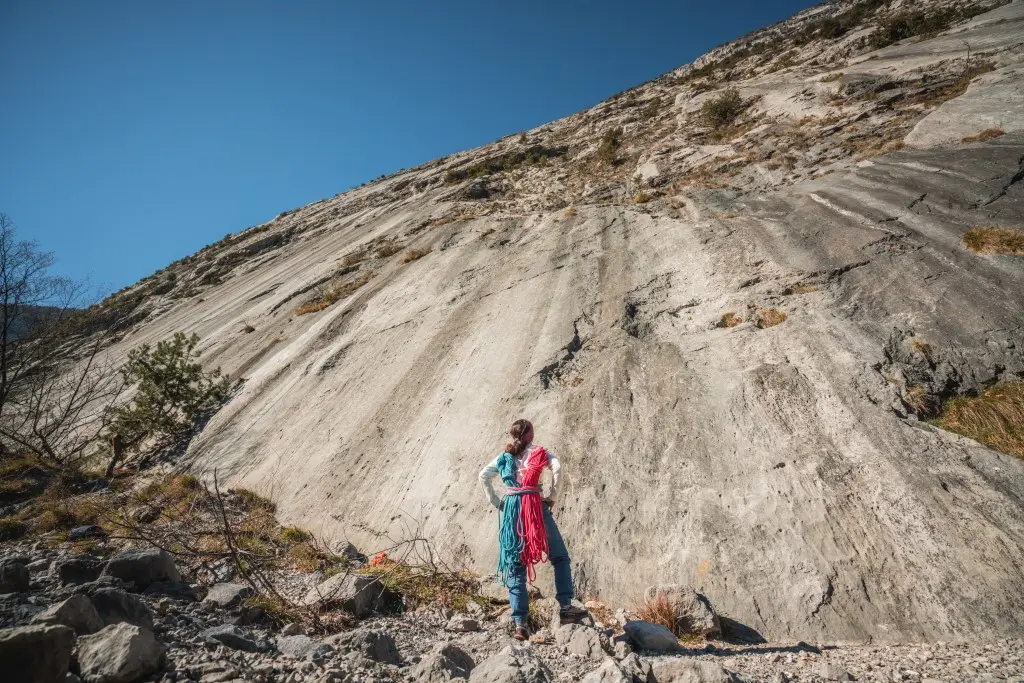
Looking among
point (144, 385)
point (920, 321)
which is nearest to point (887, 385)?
point (920, 321)

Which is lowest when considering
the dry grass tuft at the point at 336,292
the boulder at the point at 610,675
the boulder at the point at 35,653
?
the boulder at the point at 610,675

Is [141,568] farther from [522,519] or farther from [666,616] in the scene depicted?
[666,616]

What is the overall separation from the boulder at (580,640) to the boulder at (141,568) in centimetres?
393

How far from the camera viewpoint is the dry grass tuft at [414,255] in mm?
15133

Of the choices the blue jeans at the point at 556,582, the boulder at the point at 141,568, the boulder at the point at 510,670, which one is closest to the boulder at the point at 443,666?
the boulder at the point at 510,670

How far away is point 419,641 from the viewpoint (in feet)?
13.5

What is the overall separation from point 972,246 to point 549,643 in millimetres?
8638

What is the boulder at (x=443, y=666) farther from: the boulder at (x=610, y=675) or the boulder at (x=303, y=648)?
the boulder at (x=610, y=675)

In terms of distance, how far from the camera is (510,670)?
3.07 meters

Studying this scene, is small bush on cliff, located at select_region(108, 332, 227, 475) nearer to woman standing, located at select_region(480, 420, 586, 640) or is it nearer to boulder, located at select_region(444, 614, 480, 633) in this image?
boulder, located at select_region(444, 614, 480, 633)

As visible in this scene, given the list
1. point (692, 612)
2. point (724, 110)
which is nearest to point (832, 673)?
point (692, 612)

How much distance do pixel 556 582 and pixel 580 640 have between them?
2.44 feet

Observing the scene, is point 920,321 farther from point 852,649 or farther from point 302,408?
point 302,408

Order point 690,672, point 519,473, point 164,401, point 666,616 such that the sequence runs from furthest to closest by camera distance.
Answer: point 164,401
point 519,473
point 666,616
point 690,672
